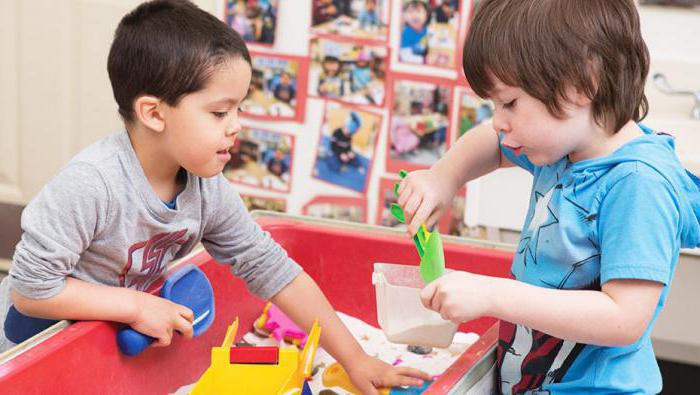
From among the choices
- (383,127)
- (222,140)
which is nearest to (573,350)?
(222,140)

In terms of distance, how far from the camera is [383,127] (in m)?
2.03

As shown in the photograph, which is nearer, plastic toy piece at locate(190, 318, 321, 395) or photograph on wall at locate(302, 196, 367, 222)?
plastic toy piece at locate(190, 318, 321, 395)

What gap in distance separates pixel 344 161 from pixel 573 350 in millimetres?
1213

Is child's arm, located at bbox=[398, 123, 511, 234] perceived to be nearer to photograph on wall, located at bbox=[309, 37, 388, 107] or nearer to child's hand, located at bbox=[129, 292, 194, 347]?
child's hand, located at bbox=[129, 292, 194, 347]

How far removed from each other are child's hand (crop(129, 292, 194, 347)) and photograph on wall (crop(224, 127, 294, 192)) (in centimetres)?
109

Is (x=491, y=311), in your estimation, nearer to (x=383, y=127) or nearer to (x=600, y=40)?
(x=600, y=40)

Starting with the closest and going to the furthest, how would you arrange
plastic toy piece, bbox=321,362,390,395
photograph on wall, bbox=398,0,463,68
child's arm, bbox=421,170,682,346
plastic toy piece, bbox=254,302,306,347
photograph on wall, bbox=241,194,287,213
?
child's arm, bbox=421,170,682,346 < plastic toy piece, bbox=321,362,390,395 < plastic toy piece, bbox=254,302,306,347 < photograph on wall, bbox=398,0,463,68 < photograph on wall, bbox=241,194,287,213

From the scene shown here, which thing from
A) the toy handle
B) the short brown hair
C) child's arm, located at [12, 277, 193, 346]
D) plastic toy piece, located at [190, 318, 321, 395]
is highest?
the short brown hair

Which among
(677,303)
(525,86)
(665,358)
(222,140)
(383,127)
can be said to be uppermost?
(525,86)

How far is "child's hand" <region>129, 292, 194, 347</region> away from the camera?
0.98 metres

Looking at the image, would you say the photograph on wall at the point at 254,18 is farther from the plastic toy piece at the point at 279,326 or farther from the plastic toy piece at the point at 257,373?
Result: the plastic toy piece at the point at 257,373

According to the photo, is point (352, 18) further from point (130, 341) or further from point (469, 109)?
point (130, 341)

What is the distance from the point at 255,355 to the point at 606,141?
0.44 meters

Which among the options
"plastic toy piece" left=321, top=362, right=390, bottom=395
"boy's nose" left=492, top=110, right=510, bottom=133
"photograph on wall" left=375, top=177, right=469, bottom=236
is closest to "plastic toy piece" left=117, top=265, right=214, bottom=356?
"plastic toy piece" left=321, top=362, right=390, bottom=395
